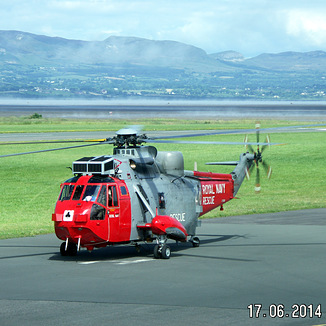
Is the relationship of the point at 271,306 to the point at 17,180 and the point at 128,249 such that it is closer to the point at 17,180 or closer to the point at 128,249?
the point at 128,249

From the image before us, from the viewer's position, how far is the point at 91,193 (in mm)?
20484

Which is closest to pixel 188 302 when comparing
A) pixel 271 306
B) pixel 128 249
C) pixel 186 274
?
pixel 271 306

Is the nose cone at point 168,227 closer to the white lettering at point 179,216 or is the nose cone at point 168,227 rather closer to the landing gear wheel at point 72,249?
the white lettering at point 179,216

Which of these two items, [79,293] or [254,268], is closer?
→ [79,293]

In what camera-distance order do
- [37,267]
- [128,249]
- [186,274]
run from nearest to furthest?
1. [186,274]
2. [37,267]
3. [128,249]

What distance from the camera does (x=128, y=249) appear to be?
79.1 feet

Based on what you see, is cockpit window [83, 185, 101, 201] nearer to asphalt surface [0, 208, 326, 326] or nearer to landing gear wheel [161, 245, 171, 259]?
asphalt surface [0, 208, 326, 326]

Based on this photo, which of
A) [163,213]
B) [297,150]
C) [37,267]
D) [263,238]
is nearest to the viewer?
[37,267]

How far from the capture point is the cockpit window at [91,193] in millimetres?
20344

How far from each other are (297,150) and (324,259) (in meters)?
47.3

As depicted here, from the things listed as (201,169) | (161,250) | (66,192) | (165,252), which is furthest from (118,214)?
(201,169)

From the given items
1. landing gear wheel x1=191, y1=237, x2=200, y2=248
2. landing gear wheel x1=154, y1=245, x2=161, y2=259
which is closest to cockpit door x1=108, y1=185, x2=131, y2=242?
landing gear wheel x1=154, y1=245, x2=161, y2=259

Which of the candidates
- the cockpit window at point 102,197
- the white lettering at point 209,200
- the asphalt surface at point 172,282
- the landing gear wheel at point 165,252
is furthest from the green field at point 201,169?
the landing gear wheel at point 165,252

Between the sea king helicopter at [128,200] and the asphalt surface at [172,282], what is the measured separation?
81cm
